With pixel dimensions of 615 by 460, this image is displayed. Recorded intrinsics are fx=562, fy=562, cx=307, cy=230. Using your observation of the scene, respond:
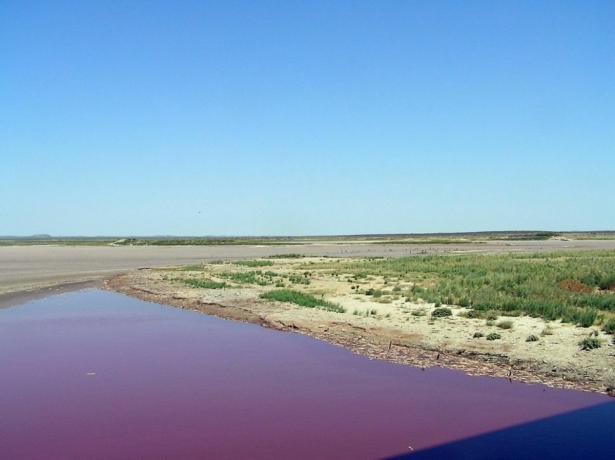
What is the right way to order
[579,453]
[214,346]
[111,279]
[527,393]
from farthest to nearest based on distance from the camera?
1. [111,279]
2. [214,346]
3. [527,393]
4. [579,453]

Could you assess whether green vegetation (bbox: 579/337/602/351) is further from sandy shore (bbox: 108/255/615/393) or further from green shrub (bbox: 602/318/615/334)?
green shrub (bbox: 602/318/615/334)

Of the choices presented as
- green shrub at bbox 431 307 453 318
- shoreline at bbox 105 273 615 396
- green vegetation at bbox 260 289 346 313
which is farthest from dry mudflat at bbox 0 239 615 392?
green vegetation at bbox 260 289 346 313

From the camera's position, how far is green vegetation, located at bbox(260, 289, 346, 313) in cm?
2424

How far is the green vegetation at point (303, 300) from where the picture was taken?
2424cm

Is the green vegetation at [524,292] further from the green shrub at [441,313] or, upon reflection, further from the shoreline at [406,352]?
the shoreline at [406,352]

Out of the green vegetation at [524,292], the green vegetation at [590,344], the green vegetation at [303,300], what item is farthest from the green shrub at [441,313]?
the green vegetation at [590,344]

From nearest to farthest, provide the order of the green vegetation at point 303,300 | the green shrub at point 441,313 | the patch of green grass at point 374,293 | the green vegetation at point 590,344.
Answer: the green vegetation at point 590,344
the green shrub at point 441,313
the green vegetation at point 303,300
the patch of green grass at point 374,293

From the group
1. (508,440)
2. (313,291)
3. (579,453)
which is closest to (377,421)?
(508,440)

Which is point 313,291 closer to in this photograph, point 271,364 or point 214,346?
point 214,346

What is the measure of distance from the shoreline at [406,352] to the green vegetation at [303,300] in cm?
131

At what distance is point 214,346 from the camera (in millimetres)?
17250

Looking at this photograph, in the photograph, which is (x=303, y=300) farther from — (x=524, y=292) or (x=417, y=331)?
(x=524, y=292)

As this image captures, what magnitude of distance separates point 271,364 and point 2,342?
9161 millimetres

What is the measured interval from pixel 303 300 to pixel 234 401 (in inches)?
572
